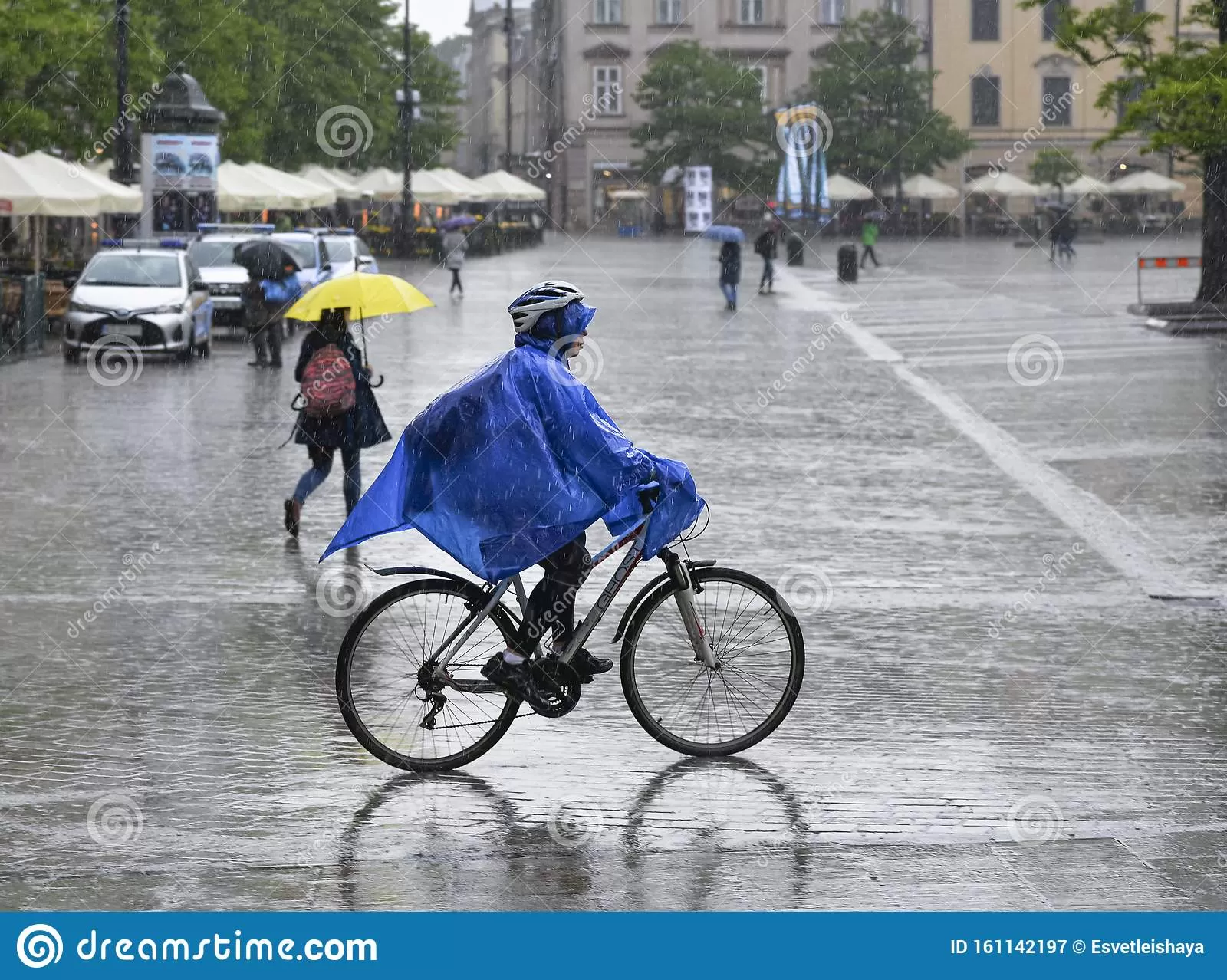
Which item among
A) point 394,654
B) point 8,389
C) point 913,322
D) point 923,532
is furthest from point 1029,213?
point 394,654

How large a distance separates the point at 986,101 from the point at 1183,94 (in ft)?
208

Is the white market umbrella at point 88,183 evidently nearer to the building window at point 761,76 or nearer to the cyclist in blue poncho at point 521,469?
the cyclist in blue poncho at point 521,469

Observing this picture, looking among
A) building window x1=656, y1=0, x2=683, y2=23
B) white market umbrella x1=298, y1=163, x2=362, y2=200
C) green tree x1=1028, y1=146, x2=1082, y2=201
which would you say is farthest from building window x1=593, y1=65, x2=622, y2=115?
white market umbrella x1=298, y1=163, x2=362, y2=200

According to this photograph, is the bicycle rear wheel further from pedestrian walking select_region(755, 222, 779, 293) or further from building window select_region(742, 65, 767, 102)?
building window select_region(742, 65, 767, 102)

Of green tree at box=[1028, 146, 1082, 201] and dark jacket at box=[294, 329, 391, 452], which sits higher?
green tree at box=[1028, 146, 1082, 201]

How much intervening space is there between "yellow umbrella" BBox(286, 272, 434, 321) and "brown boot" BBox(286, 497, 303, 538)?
108 centimetres

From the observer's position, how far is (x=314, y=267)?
3225 cm

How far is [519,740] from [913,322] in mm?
25135

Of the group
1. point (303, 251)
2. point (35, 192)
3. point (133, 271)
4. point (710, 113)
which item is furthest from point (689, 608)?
point (710, 113)

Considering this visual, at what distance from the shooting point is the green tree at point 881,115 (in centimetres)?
7981

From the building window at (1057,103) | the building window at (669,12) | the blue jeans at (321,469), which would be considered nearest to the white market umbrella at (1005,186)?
the building window at (1057,103)

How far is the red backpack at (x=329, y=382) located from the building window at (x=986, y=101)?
80683 mm

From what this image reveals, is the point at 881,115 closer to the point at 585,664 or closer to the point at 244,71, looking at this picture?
the point at 244,71

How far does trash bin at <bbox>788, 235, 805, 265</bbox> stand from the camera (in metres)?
52.6
